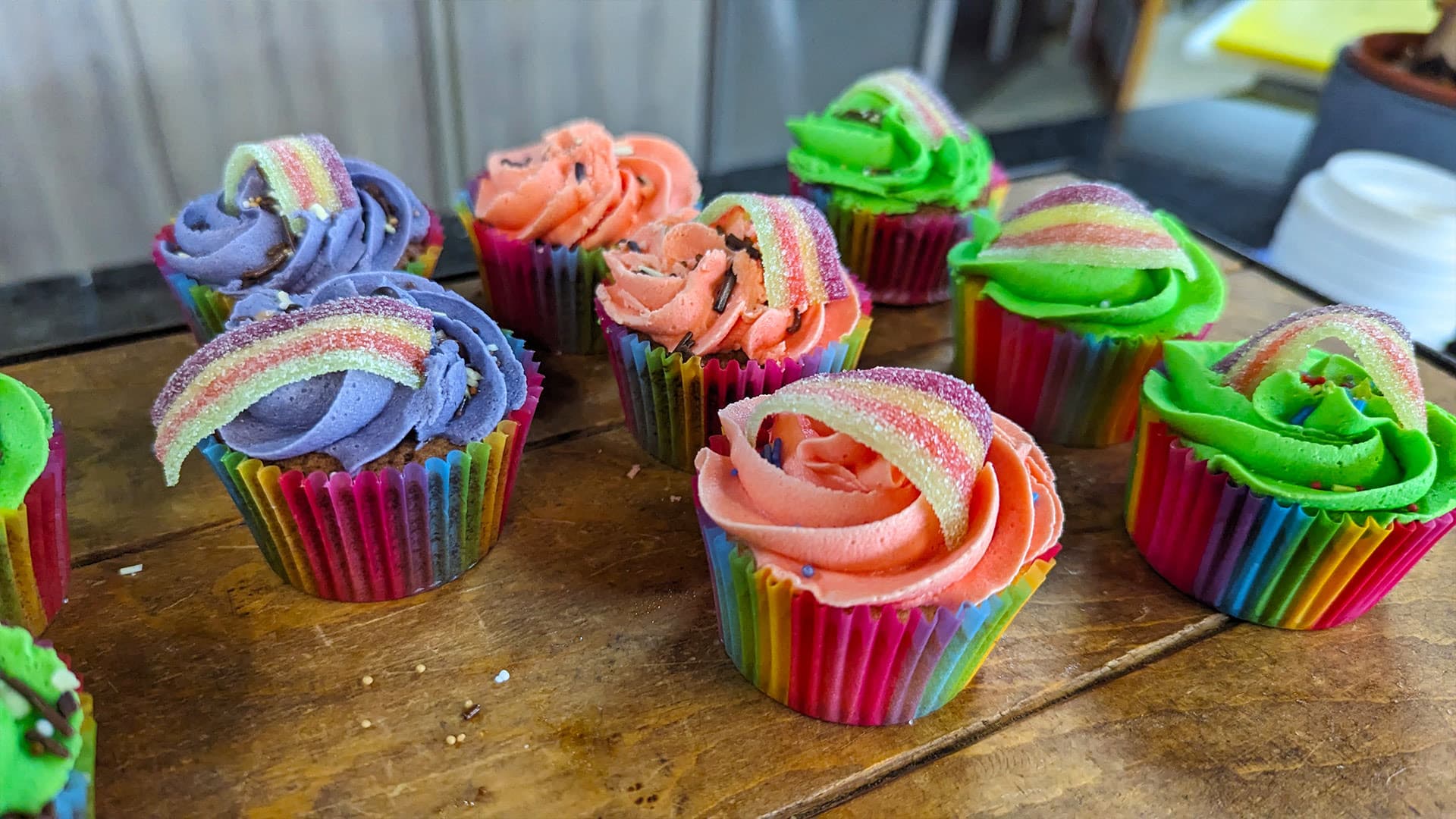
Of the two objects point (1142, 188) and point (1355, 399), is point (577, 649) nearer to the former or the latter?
point (1355, 399)

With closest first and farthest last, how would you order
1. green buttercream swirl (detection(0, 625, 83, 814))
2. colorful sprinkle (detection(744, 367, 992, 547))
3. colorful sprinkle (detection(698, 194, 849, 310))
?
green buttercream swirl (detection(0, 625, 83, 814)), colorful sprinkle (detection(744, 367, 992, 547)), colorful sprinkle (detection(698, 194, 849, 310))

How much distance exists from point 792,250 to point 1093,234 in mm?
579

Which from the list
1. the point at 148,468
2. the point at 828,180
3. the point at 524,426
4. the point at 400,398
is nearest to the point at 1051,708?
the point at 524,426

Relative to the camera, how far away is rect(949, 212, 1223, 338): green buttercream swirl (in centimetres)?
181

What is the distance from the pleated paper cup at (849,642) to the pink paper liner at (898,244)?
1085mm

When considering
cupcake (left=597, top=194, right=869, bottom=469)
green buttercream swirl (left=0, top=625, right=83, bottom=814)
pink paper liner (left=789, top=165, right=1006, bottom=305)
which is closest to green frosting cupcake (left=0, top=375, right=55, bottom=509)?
green buttercream swirl (left=0, top=625, right=83, bottom=814)

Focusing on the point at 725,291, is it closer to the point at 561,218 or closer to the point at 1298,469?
the point at 561,218

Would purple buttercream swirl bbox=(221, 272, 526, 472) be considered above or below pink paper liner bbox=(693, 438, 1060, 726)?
above

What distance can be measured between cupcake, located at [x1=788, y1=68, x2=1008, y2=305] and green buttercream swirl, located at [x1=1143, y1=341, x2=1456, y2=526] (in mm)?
867

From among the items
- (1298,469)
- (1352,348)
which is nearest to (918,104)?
(1352,348)

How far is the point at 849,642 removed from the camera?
1257 millimetres

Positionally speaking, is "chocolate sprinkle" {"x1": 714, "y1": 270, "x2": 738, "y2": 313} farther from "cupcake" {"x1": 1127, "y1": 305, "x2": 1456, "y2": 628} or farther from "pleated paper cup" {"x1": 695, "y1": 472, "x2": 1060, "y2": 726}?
"cupcake" {"x1": 1127, "y1": 305, "x2": 1456, "y2": 628}

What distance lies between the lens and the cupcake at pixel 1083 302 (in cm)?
180

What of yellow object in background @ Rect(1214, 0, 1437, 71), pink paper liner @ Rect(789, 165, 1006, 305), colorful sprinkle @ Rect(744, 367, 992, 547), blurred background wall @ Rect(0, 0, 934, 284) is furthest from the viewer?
yellow object in background @ Rect(1214, 0, 1437, 71)
